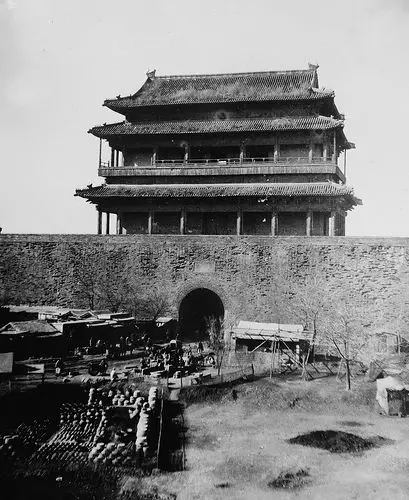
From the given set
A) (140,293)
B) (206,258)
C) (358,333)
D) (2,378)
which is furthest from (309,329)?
(2,378)

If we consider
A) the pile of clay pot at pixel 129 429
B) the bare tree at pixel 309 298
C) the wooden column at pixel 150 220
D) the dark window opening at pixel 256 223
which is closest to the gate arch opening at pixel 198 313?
the bare tree at pixel 309 298

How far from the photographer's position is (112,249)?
23859mm

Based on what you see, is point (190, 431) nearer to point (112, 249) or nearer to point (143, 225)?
point (112, 249)

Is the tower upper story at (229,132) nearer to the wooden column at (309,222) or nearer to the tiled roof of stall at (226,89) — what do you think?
the tiled roof of stall at (226,89)

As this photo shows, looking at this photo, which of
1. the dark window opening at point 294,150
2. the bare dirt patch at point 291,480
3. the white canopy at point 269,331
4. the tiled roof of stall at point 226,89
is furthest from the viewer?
the tiled roof of stall at point 226,89

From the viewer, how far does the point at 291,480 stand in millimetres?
9578

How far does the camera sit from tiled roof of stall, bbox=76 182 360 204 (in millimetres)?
23250

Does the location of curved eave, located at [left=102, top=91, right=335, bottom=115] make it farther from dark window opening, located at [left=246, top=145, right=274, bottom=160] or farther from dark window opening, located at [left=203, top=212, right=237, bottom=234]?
dark window opening, located at [left=203, top=212, right=237, bottom=234]

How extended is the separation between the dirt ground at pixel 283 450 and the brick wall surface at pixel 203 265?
6.33m

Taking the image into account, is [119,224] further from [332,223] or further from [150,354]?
[332,223]

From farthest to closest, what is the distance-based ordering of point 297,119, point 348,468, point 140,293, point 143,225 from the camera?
point 143,225 < point 297,119 < point 140,293 < point 348,468

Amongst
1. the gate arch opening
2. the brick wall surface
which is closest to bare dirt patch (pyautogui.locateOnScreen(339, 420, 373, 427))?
the brick wall surface

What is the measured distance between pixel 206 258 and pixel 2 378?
10331mm

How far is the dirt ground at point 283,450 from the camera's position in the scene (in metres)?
9.23
